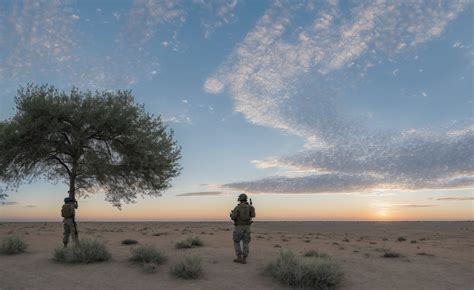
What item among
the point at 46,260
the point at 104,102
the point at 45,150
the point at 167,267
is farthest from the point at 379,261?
the point at 45,150

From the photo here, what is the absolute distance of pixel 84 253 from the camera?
16.5 m

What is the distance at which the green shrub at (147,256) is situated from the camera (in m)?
16.1

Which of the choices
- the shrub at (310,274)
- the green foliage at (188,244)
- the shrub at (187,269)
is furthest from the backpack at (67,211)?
the shrub at (310,274)

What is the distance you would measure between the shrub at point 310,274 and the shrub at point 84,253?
7.66 metres

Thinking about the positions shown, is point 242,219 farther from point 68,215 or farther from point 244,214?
point 68,215

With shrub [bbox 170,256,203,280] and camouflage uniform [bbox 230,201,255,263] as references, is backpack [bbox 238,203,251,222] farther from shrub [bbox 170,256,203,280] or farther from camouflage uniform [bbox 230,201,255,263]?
shrub [bbox 170,256,203,280]

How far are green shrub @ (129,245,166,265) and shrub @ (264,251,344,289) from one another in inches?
197

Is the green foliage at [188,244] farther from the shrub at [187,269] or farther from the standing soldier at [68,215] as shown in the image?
the shrub at [187,269]

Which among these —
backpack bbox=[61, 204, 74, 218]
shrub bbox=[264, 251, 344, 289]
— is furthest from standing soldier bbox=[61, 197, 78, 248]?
shrub bbox=[264, 251, 344, 289]

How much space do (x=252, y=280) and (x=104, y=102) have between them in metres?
14.7

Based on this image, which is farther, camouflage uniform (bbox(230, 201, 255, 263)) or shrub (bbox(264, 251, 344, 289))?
camouflage uniform (bbox(230, 201, 255, 263))

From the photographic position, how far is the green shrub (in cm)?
1609

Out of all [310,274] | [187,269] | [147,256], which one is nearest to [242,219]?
[187,269]

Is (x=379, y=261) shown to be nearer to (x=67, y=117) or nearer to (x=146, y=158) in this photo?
(x=146, y=158)
